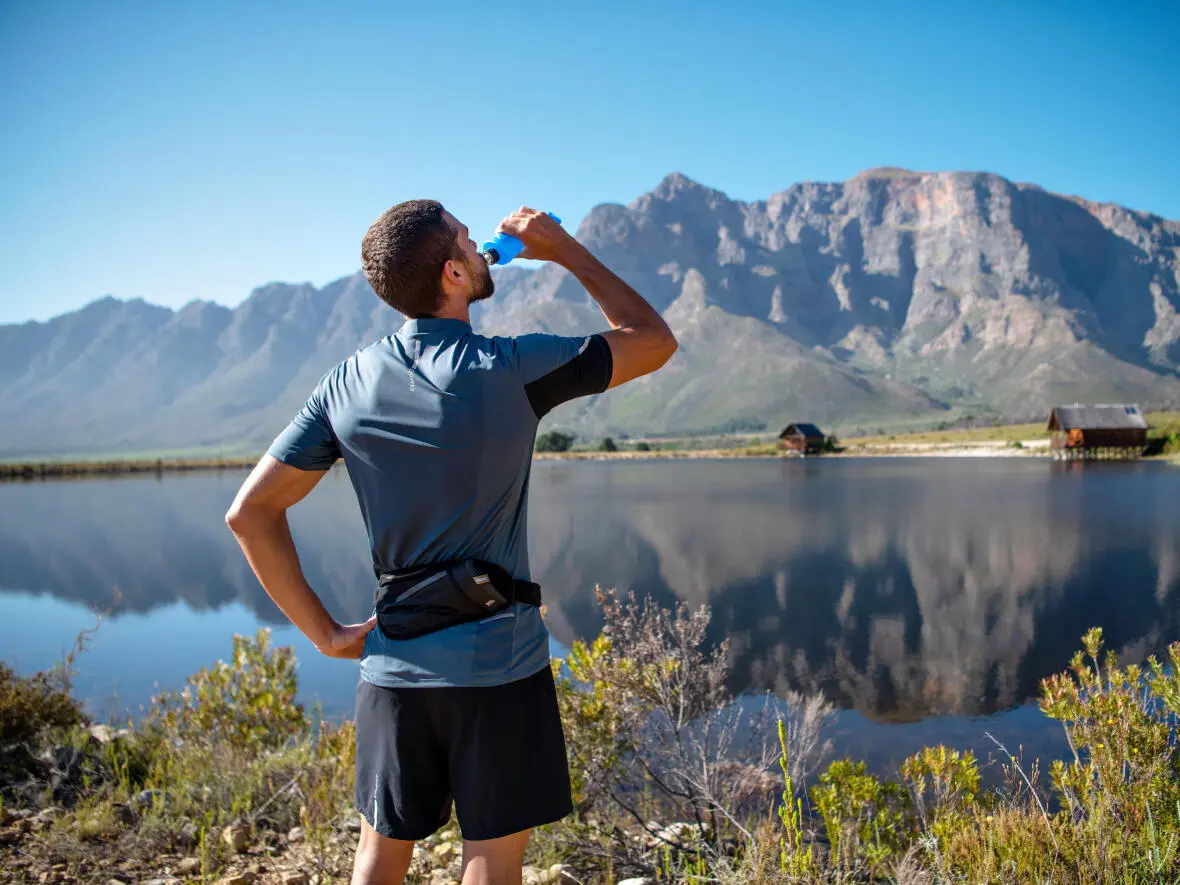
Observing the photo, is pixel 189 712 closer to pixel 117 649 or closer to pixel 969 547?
pixel 117 649

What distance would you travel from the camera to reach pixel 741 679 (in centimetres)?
855

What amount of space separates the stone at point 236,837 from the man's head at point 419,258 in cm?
313

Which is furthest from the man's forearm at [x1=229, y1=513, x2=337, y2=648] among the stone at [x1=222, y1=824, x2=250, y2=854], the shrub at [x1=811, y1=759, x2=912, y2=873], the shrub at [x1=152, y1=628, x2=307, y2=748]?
the shrub at [x1=152, y1=628, x2=307, y2=748]

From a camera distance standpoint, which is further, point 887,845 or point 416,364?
point 887,845

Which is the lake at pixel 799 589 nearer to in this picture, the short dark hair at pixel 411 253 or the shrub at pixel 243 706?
the shrub at pixel 243 706

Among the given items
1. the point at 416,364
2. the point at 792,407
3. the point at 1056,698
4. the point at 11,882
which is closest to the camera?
the point at 416,364

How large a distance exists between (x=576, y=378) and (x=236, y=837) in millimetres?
3275

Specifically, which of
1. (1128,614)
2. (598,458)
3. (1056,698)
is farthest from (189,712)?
(598,458)

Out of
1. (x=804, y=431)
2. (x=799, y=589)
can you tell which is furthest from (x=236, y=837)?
(x=804, y=431)

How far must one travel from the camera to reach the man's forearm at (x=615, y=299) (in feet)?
6.75

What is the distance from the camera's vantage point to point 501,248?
2.10 m

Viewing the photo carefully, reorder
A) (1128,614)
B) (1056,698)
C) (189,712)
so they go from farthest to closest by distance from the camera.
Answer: (1128,614) → (189,712) → (1056,698)

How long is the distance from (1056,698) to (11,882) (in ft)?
14.9

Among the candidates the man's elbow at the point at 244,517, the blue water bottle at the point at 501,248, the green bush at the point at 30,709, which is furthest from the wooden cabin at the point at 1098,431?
the man's elbow at the point at 244,517
